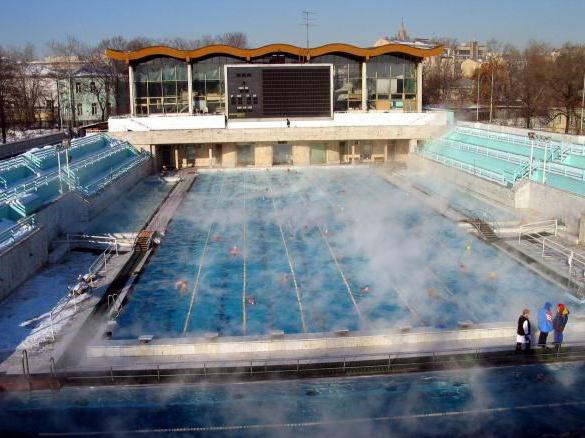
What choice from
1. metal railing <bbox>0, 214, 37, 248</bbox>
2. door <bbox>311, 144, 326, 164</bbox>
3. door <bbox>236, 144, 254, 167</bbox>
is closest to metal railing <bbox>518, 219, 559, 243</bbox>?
metal railing <bbox>0, 214, 37, 248</bbox>

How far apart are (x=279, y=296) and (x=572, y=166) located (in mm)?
15352

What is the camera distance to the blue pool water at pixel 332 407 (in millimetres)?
9773

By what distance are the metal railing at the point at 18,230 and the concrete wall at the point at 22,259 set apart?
0.65 feet

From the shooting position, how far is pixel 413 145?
137 feet

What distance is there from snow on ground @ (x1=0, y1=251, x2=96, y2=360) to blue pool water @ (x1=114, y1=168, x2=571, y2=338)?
146cm

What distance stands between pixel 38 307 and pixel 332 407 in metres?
8.09

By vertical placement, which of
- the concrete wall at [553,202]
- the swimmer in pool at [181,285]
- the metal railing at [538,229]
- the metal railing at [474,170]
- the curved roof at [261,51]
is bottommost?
the swimmer in pool at [181,285]

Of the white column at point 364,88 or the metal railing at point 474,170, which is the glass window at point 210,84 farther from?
the metal railing at point 474,170

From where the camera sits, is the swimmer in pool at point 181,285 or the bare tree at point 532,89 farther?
the bare tree at point 532,89

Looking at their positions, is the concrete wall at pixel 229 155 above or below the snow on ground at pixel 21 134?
below

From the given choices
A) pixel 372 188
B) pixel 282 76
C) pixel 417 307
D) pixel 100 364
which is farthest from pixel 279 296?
pixel 282 76

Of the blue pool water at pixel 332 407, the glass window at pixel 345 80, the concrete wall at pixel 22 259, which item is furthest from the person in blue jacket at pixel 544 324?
the glass window at pixel 345 80

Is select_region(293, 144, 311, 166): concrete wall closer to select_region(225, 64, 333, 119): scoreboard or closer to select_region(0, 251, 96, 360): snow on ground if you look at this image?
select_region(225, 64, 333, 119): scoreboard

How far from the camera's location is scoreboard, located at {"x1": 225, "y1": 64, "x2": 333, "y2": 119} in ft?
129
